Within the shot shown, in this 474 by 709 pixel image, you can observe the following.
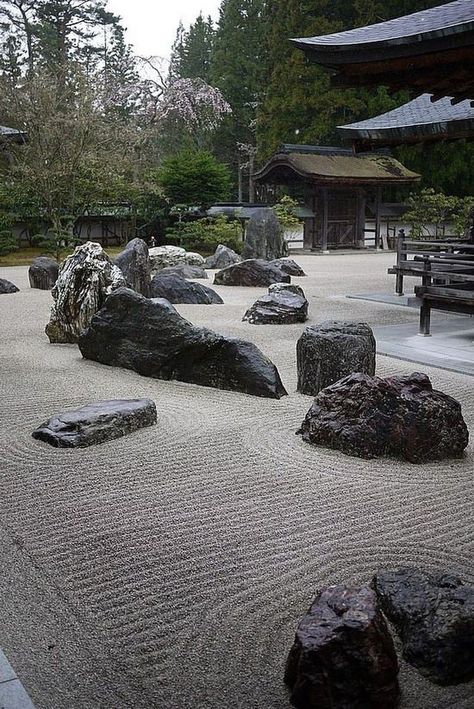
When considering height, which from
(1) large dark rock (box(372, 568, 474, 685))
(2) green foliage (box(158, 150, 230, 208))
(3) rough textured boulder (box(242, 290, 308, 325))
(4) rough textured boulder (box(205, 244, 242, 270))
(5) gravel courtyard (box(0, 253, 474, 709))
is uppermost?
(2) green foliage (box(158, 150, 230, 208))

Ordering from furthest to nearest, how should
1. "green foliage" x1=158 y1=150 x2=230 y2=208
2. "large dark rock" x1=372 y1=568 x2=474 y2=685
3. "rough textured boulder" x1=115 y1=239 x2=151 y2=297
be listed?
"green foliage" x1=158 y1=150 x2=230 y2=208 → "rough textured boulder" x1=115 y1=239 x2=151 y2=297 → "large dark rock" x1=372 y1=568 x2=474 y2=685

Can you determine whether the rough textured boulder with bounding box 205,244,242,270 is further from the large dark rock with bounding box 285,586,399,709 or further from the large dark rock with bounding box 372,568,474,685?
the large dark rock with bounding box 285,586,399,709

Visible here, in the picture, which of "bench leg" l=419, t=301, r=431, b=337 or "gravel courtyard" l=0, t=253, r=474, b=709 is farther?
"bench leg" l=419, t=301, r=431, b=337

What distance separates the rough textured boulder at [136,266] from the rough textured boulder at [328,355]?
5952 mm

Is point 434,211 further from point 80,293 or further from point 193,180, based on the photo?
point 80,293

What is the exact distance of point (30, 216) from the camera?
22.0 meters

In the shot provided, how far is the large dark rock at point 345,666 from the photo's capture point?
2.23m

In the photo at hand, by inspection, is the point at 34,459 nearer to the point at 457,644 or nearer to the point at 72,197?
the point at 457,644

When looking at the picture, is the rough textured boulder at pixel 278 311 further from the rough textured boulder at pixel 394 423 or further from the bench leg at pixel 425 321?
the rough textured boulder at pixel 394 423

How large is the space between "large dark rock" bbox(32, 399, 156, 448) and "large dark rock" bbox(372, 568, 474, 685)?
2587 mm

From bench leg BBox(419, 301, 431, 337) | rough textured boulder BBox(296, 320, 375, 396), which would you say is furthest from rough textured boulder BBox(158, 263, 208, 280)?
rough textured boulder BBox(296, 320, 375, 396)

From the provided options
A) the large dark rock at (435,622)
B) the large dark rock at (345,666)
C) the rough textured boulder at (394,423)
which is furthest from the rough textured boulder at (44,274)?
the large dark rock at (345,666)

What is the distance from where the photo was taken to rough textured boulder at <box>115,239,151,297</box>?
11797 mm

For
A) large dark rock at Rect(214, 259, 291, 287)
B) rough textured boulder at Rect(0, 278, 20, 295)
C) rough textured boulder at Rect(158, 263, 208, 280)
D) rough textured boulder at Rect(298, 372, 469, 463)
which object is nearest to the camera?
rough textured boulder at Rect(298, 372, 469, 463)
